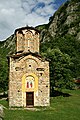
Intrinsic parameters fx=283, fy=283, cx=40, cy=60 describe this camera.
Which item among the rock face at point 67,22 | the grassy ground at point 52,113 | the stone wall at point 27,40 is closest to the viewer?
the grassy ground at point 52,113

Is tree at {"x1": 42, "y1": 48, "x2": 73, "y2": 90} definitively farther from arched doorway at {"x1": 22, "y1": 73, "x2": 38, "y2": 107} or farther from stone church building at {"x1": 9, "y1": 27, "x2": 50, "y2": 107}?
arched doorway at {"x1": 22, "y1": 73, "x2": 38, "y2": 107}

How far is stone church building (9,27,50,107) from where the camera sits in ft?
120

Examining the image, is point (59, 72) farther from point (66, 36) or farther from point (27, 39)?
point (66, 36)

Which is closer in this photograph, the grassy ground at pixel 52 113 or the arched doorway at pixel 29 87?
the grassy ground at pixel 52 113

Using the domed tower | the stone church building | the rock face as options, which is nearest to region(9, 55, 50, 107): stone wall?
the stone church building

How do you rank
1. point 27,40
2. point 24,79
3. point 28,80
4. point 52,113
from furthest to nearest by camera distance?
point 27,40
point 28,80
point 24,79
point 52,113

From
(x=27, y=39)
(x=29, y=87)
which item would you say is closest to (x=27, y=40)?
(x=27, y=39)

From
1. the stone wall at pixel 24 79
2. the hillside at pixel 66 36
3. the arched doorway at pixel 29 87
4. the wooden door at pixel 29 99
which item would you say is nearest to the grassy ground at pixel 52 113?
the stone wall at pixel 24 79

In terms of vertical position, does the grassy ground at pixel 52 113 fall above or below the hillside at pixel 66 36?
below

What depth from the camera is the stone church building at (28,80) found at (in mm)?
36562

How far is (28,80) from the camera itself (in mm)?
37344

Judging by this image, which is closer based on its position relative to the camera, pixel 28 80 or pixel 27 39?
pixel 28 80

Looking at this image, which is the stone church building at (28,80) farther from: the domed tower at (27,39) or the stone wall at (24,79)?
the domed tower at (27,39)

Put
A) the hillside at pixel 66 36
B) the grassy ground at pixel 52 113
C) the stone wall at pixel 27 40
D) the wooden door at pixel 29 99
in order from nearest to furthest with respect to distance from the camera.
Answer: the grassy ground at pixel 52 113 < the wooden door at pixel 29 99 < the stone wall at pixel 27 40 < the hillside at pixel 66 36
